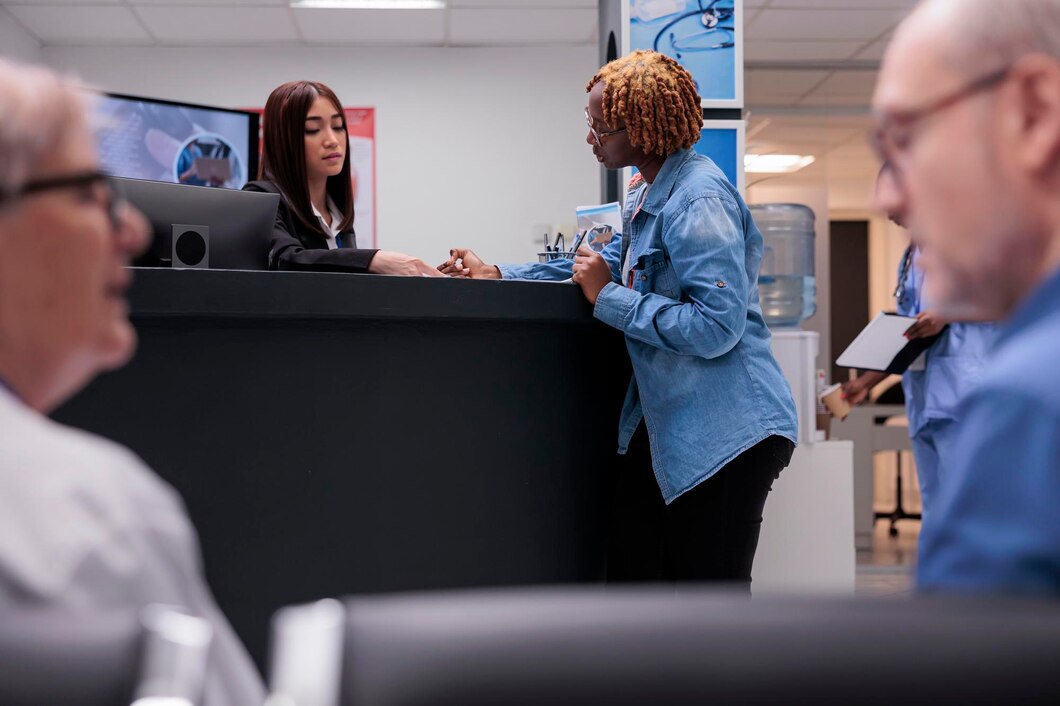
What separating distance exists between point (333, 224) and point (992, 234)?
235 centimetres

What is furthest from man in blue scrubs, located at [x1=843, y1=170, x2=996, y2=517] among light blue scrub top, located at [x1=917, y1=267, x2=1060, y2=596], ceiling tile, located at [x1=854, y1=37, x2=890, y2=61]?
ceiling tile, located at [x1=854, y1=37, x2=890, y2=61]

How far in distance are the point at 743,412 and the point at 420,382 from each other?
24.2 inches

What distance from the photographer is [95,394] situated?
176 cm

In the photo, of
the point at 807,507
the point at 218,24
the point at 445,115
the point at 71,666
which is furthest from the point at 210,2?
the point at 71,666

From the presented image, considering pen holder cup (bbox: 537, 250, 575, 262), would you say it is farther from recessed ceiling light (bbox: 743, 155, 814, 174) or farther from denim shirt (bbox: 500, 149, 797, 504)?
recessed ceiling light (bbox: 743, 155, 814, 174)

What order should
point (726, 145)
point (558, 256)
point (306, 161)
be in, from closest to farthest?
1. point (558, 256)
2. point (306, 161)
3. point (726, 145)

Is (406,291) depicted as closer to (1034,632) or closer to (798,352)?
(1034,632)

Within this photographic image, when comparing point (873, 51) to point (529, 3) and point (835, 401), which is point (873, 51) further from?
point (835, 401)

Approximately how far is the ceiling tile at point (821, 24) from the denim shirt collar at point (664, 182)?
3460 mm

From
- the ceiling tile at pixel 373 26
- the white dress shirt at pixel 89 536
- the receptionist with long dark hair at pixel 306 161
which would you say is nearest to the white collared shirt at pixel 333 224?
the receptionist with long dark hair at pixel 306 161

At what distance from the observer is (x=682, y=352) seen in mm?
1934

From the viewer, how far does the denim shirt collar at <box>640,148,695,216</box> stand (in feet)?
6.68

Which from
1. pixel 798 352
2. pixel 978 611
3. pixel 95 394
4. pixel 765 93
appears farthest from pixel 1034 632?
pixel 765 93

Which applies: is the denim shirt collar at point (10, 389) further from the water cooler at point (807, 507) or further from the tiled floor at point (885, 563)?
the tiled floor at point (885, 563)
